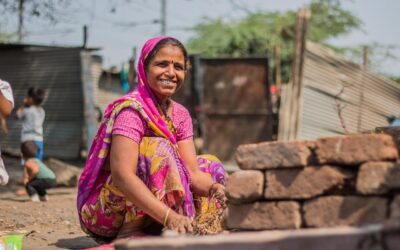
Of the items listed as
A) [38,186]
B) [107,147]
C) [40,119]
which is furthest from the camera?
[40,119]

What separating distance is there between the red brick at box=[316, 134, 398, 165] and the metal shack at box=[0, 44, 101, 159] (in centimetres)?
1029

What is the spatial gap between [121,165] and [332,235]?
1634mm

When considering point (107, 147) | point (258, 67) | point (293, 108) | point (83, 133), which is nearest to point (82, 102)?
point (83, 133)

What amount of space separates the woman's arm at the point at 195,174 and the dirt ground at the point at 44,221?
2.84 feet

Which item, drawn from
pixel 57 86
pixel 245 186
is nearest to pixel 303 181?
pixel 245 186

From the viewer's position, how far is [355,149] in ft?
8.63

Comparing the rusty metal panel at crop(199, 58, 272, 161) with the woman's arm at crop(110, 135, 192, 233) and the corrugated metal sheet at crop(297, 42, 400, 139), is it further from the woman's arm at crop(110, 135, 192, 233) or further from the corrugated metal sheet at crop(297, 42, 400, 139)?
the woman's arm at crop(110, 135, 192, 233)

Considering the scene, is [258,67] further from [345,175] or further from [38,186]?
[345,175]

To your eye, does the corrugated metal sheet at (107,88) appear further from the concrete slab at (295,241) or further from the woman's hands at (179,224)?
the concrete slab at (295,241)

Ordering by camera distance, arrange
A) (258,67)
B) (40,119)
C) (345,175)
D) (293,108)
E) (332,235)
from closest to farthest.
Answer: (332,235) < (345,175) < (40,119) < (293,108) < (258,67)

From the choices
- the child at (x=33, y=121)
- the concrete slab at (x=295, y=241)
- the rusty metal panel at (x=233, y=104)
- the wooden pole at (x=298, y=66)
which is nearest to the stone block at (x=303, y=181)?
the concrete slab at (x=295, y=241)

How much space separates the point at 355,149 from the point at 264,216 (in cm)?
47

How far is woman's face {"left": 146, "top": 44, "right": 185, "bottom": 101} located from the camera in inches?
148

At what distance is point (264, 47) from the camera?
2658cm
